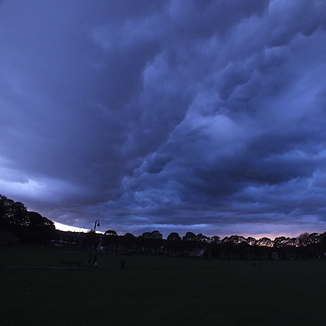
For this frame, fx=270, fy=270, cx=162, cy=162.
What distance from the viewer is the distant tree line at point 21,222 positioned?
122 m

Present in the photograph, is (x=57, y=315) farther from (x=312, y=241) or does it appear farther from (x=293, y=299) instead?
(x=312, y=241)

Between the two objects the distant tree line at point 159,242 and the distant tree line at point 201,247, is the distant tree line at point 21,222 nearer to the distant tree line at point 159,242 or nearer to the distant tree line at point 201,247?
the distant tree line at point 159,242

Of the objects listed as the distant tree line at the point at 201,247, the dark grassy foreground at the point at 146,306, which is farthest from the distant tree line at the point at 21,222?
the dark grassy foreground at the point at 146,306

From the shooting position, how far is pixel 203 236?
19675 centimetres

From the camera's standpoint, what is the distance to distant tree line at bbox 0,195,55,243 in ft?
401

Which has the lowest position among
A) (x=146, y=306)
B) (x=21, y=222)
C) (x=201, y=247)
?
(x=146, y=306)

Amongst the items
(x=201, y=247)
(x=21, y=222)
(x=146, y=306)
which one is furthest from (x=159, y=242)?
(x=146, y=306)

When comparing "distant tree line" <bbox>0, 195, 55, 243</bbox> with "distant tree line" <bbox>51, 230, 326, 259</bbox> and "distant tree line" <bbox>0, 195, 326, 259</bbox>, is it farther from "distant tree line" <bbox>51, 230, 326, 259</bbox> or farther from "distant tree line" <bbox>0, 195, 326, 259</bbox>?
"distant tree line" <bbox>51, 230, 326, 259</bbox>

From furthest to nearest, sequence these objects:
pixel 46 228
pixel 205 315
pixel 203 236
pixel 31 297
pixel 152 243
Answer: pixel 203 236, pixel 152 243, pixel 46 228, pixel 31 297, pixel 205 315

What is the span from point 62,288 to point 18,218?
12729cm

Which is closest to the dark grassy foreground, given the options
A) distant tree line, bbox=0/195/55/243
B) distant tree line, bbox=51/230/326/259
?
distant tree line, bbox=0/195/55/243

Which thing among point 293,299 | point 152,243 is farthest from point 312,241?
point 293,299

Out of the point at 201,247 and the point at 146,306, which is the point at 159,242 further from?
the point at 146,306

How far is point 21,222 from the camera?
129125 millimetres
